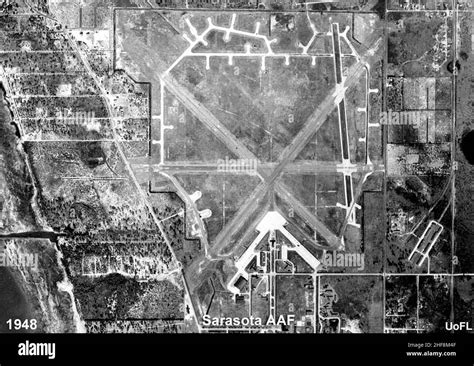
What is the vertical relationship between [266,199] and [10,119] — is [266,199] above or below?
below

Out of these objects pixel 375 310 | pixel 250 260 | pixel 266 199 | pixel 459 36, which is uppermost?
pixel 459 36

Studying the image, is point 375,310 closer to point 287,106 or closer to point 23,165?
point 287,106

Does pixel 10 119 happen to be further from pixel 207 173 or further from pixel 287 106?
pixel 287 106

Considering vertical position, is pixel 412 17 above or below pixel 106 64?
above
